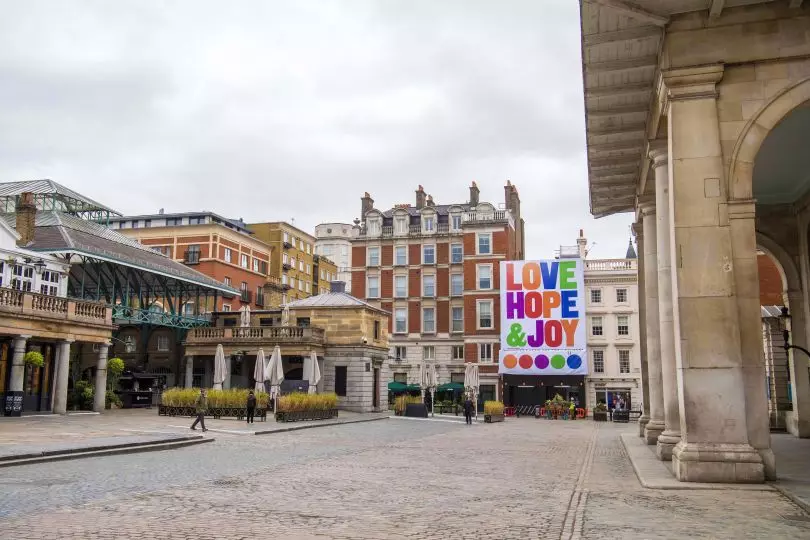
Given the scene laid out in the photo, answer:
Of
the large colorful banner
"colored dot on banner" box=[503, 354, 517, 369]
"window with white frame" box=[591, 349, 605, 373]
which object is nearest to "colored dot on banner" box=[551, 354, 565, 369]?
the large colorful banner

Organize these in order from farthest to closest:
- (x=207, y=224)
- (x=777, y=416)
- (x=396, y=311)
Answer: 1. (x=396, y=311)
2. (x=207, y=224)
3. (x=777, y=416)

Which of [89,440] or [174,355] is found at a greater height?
[174,355]

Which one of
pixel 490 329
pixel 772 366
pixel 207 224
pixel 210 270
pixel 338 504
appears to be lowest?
pixel 338 504

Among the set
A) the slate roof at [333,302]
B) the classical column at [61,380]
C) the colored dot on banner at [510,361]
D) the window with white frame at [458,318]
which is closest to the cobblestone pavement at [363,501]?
the classical column at [61,380]

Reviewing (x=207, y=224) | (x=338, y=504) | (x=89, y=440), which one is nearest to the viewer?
(x=338, y=504)

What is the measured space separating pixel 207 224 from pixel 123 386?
2000 cm

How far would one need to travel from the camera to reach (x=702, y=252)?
1199cm

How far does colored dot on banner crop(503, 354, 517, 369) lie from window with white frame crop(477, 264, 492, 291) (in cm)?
736

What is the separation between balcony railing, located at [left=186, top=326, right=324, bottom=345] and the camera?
4281cm

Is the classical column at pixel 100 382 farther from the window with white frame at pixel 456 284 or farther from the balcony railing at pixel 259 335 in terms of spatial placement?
the window with white frame at pixel 456 284

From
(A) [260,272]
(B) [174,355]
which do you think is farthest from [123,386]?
(A) [260,272]

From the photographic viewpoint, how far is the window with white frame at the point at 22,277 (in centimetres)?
3291

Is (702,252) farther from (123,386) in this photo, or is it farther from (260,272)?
(260,272)

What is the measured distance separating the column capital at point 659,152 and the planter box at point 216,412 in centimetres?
2120
